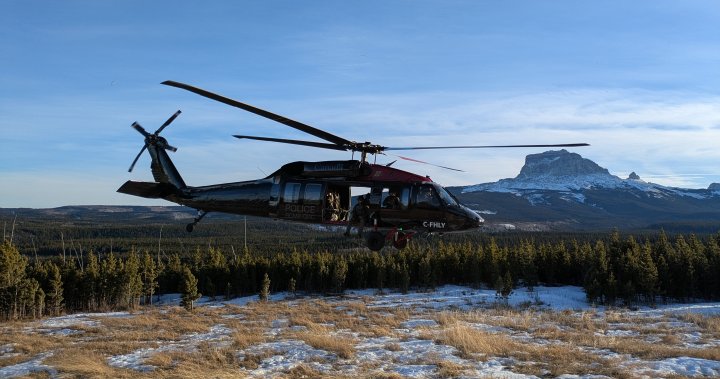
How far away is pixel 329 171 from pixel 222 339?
67.6ft

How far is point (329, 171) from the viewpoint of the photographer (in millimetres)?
15852

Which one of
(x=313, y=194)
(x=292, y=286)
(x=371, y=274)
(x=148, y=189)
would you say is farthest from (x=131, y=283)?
(x=313, y=194)

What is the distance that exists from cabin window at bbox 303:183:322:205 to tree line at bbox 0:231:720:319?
43.0m

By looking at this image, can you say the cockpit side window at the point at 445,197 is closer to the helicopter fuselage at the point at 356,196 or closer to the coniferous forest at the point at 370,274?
the helicopter fuselage at the point at 356,196

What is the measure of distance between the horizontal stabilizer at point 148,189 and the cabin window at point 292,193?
4.73 meters

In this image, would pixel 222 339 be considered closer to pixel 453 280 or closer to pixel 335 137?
pixel 335 137

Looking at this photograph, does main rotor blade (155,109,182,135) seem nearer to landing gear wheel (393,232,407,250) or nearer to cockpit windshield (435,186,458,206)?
landing gear wheel (393,232,407,250)

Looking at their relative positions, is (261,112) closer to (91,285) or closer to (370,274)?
(91,285)

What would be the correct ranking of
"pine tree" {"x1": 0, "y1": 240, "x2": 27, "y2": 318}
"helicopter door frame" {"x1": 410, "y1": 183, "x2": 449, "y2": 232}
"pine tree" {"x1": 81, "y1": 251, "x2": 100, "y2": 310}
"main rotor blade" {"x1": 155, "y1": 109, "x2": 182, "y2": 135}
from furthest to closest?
1. "pine tree" {"x1": 81, "y1": 251, "x2": 100, "y2": 310}
2. "pine tree" {"x1": 0, "y1": 240, "x2": 27, "y2": 318}
3. "main rotor blade" {"x1": 155, "y1": 109, "x2": 182, "y2": 135}
4. "helicopter door frame" {"x1": 410, "y1": 183, "x2": 449, "y2": 232}

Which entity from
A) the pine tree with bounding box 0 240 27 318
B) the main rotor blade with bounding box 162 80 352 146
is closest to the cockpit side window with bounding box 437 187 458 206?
the main rotor blade with bounding box 162 80 352 146

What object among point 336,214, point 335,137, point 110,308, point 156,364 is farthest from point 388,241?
point 110,308

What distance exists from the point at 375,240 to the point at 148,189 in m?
8.01

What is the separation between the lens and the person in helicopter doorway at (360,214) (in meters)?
15.7

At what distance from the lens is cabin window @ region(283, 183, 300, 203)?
16.3m
